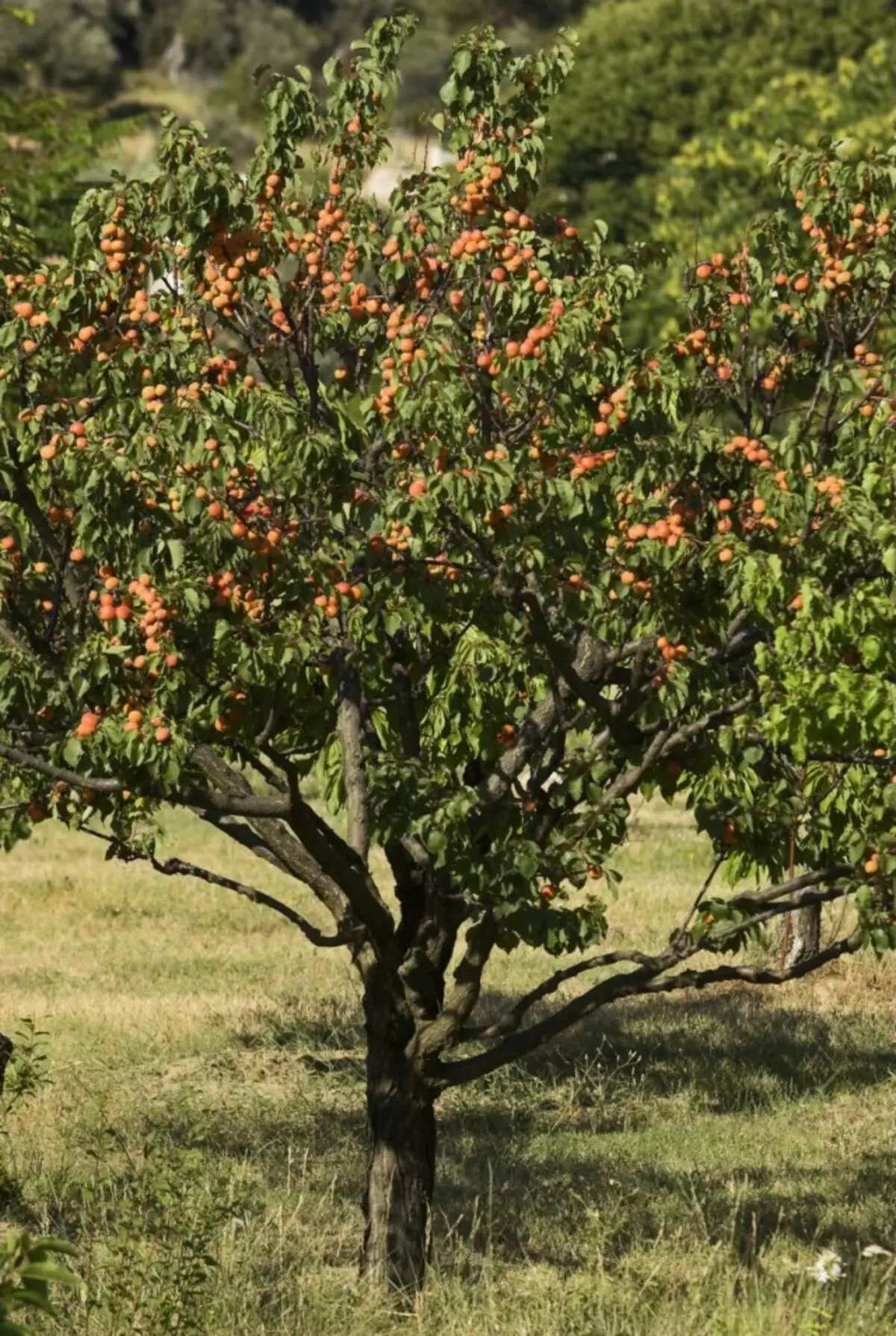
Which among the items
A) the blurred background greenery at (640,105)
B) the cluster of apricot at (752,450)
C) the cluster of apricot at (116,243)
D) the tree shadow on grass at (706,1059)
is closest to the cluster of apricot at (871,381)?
the cluster of apricot at (752,450)

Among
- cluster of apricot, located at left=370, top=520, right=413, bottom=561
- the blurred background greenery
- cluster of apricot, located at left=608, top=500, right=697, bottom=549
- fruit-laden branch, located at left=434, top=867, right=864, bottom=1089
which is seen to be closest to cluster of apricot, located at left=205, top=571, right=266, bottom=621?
cluster of apricot, located at left=370, top=520, right=413, bottom=561

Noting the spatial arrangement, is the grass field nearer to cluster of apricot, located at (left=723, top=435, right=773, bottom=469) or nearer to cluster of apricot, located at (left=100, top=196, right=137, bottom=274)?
cluster of apricot, located at (left=723, top=435, right=773, bottom=469)

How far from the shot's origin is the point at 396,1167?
396 inches

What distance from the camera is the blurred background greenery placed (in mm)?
34875

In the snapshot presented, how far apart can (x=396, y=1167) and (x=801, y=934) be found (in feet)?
29.3

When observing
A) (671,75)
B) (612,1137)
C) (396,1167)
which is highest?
(671,75)

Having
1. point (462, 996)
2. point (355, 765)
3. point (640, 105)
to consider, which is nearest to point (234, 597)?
point (355, 765)

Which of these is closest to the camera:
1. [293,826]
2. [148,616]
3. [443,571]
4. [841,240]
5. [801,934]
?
[148,616]

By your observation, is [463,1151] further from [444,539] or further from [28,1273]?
[28,1273]

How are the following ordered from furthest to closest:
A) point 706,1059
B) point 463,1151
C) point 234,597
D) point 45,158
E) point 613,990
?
point 45,158 → point 706,1059 → point 463,1151 → point 613,990 → point 234,597

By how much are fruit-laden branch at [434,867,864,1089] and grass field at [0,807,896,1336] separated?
0.87 meters

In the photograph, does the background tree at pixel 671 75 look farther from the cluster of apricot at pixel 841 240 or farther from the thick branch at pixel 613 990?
the thick branch at pixel 613 990

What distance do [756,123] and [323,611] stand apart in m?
56.0

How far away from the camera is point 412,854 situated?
994 cm
